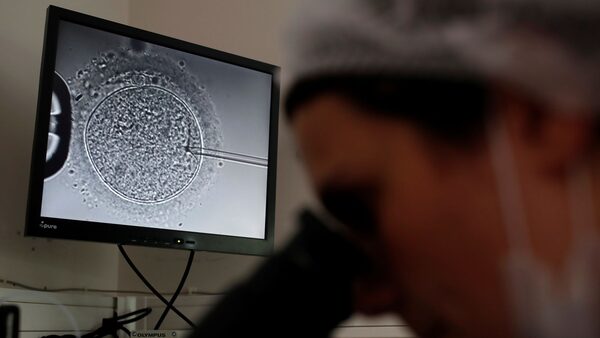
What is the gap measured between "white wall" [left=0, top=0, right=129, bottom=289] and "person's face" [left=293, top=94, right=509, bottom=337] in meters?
1.04

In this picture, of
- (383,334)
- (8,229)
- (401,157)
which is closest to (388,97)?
(401,157)

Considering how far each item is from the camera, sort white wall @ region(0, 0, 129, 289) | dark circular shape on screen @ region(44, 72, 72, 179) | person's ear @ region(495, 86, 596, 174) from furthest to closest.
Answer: white wall @ region(0, 0, 129, 289), dark circular shape on screen @ region(44, 72, 72, 179), person's ear @ region(495, 86, 596, 174)

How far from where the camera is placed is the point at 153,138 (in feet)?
4.00

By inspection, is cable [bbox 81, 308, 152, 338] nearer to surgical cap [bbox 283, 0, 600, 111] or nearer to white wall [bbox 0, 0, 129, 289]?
white wall [bbox 0, 0, 129, 289]

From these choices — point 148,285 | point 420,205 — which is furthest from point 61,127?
point 420,205

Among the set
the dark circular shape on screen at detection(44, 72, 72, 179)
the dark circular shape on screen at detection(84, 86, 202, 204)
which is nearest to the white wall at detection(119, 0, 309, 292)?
the dark circular shape on screen at detection(84, 86, 202, 204)

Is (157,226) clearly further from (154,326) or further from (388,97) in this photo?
(388,97)

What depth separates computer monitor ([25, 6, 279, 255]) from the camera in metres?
1.12

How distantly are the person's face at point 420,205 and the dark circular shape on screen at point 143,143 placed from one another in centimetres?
91

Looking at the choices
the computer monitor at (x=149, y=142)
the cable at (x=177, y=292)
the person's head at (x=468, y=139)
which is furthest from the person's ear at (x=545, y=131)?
the cable at (x=177, y=292)

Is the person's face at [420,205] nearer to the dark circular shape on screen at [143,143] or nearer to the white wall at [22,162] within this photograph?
the dark circular shape on screen at [143,143]

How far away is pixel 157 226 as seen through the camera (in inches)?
47.3

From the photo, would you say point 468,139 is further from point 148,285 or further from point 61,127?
point 148,285

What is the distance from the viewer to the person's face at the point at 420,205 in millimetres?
291
